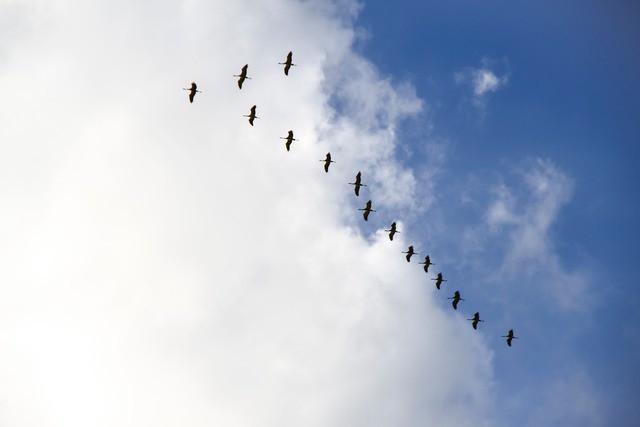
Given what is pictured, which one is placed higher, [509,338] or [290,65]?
[290,65]

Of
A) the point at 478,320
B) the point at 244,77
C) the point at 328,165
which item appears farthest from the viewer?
the point at 478,320

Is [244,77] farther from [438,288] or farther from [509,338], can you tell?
[509,338]

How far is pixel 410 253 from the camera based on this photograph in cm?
12344

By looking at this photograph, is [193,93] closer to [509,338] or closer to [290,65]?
[290,65]

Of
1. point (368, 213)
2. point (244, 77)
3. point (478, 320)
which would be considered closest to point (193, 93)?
point (244, 77)

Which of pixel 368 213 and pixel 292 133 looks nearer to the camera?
pixel 292 133

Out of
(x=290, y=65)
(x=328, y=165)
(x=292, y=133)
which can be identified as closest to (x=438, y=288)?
(x=328, y=165)

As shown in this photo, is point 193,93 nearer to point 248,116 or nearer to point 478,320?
point 248,116

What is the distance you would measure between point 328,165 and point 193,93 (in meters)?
22.9

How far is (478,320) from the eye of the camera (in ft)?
415

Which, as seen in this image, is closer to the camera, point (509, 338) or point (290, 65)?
point (290, 65)

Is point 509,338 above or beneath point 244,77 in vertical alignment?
beneath

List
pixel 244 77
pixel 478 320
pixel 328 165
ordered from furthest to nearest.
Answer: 1. pixel 478 320
2. pixel 328 165
3. pixel 244 77

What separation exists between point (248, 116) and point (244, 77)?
21.6 feet
